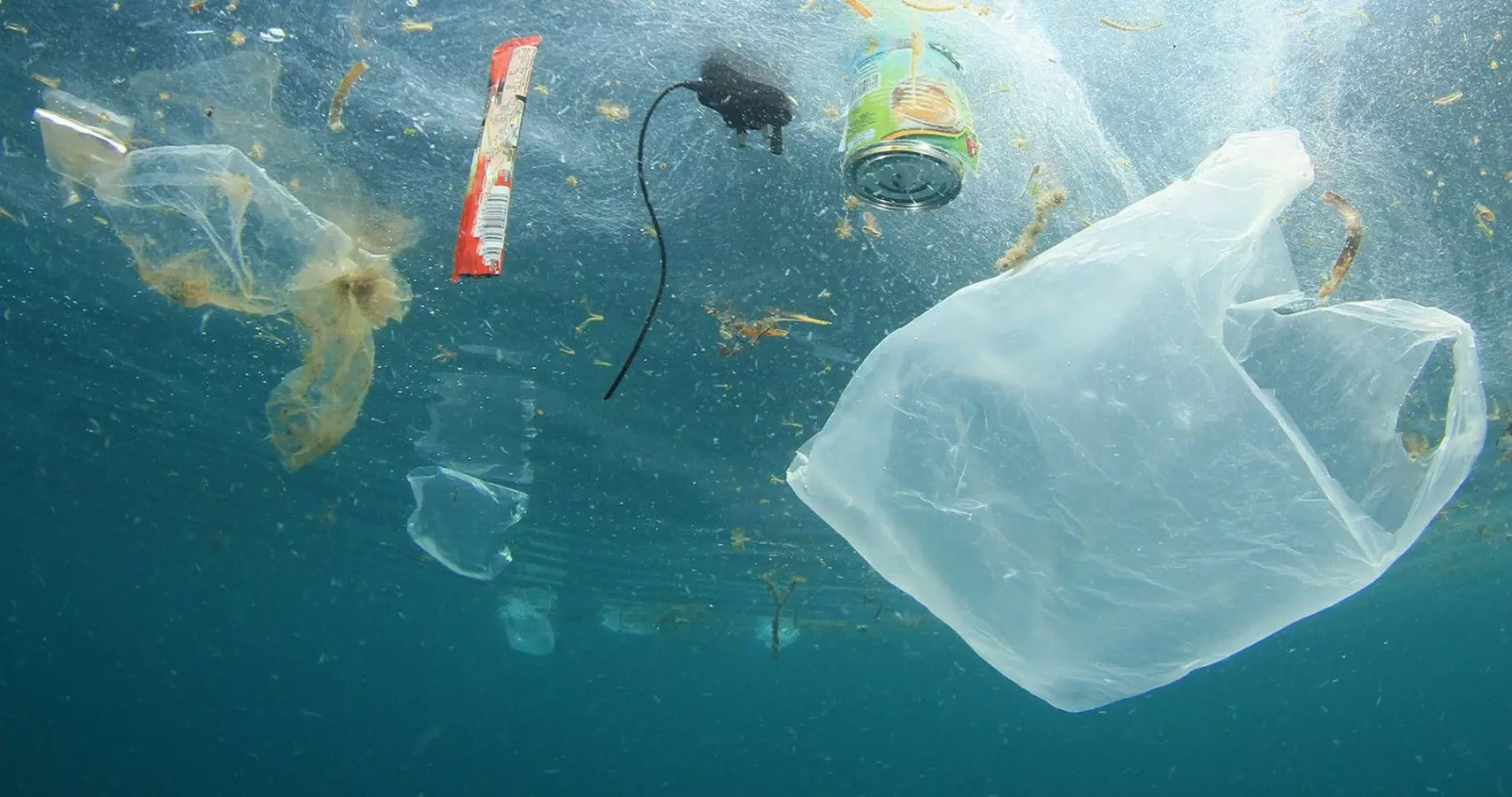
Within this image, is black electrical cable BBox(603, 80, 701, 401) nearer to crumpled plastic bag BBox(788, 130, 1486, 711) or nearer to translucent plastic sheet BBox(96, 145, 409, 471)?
crumpled plastic bag BBox(788, 130, 1486, 711)

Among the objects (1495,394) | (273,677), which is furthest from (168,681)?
(1495,394)

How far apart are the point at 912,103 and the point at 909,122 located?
77 mm

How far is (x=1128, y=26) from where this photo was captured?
153 inches

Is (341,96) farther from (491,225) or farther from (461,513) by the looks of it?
(461,513)

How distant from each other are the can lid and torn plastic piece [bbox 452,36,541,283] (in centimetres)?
128

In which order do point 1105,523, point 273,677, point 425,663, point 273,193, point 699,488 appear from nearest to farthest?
point 1105,523 → point 273,193 → point 699,488 → point 425,663 → point 273,677

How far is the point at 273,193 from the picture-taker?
4.88 metres

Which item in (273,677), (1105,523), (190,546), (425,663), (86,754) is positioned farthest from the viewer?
(86,754)

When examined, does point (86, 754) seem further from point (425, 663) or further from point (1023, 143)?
point (1023, 143)

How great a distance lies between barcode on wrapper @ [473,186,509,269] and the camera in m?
2.94

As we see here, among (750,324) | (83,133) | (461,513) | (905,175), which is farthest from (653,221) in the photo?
(461,513)

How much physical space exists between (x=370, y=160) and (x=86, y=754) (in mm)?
111905

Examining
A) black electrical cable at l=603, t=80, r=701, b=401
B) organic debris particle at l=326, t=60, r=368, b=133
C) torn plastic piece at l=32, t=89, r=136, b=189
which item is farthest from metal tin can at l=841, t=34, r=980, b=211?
torn plastic piece at l=32, t=89, r=136, b=189

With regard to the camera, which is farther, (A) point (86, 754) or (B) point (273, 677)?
(A) point (86, 754)
